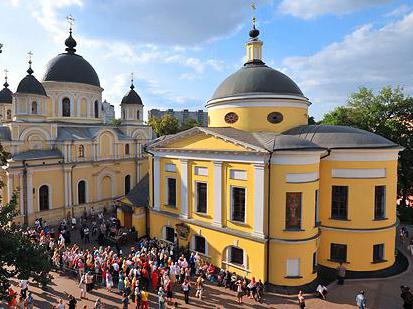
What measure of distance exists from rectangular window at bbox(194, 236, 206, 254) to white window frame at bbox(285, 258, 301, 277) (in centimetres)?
562

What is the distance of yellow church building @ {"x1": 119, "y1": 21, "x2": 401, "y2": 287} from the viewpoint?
17891mm

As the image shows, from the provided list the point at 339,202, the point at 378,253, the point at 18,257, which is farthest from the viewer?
the point at 378,253

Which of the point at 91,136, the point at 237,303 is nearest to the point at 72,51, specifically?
the point at 91,136

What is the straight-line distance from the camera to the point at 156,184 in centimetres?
2423

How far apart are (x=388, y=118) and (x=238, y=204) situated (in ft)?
79.8

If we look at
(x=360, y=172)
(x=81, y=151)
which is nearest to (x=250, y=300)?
(x=360, y=172)

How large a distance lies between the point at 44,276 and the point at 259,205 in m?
11.2

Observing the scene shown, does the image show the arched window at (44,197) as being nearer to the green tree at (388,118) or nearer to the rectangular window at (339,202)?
the rectangular window at (339,202)

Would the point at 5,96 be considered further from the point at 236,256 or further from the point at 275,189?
the point at 275,189

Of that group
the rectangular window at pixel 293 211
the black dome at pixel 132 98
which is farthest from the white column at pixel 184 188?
the black dome at pixel 132 98

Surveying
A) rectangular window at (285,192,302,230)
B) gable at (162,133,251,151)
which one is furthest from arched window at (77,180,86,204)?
rectangular window at (285,192,302,230)

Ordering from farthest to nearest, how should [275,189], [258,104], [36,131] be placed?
[36,131]
[258,104]
[275,189]

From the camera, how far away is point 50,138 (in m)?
30.1

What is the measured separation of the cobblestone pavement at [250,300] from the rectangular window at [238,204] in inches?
161
